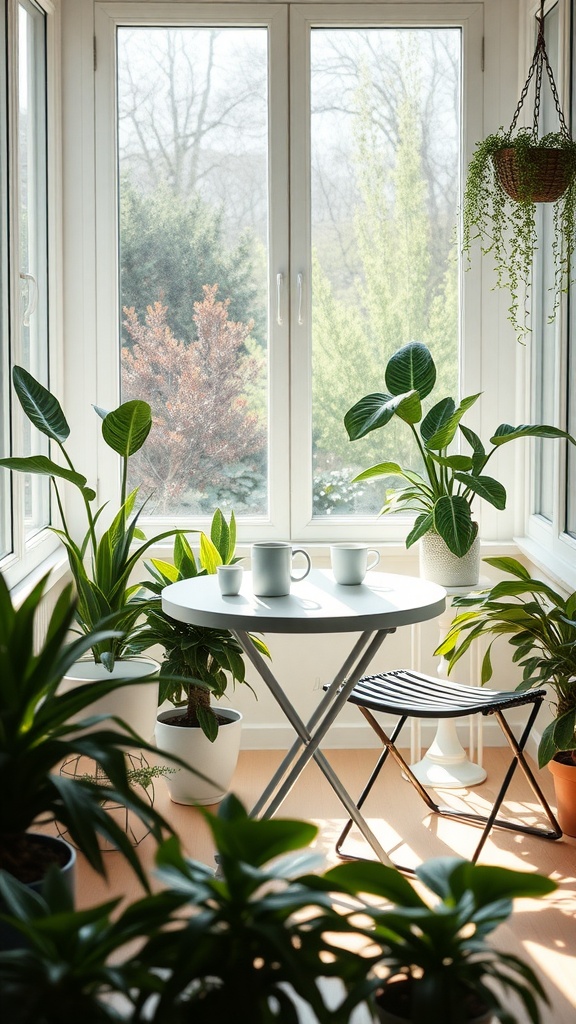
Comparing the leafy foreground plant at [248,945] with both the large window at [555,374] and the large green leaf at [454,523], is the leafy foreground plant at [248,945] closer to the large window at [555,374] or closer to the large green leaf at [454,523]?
the large green leaf at [454,523]

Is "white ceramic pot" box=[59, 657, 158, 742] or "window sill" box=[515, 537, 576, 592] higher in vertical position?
"window sill" box=[515, 537, 576, 592]

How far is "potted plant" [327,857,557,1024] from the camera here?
1127 millimetres

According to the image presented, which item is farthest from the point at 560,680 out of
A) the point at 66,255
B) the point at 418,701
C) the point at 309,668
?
the point at 66,255

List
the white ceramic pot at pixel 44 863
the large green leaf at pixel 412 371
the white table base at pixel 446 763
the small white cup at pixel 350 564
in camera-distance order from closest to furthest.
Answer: the white ceramic pot at pixel 44 863, the small white cup at pixel 350 564, the large green leaf at pixel 412 371, the white table base at pixel 446 763

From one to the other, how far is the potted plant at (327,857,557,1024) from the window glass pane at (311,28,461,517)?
2989 millimetres

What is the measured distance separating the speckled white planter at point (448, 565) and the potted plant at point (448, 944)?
240 cm

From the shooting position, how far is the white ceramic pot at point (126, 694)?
3188 mm

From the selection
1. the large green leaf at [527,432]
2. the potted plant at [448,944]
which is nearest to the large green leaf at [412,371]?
the large green leaf at [527,432]

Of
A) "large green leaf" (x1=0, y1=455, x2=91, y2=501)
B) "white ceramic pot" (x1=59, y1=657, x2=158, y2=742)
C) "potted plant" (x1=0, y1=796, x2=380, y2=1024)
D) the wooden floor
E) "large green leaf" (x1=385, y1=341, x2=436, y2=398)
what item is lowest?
the wooden floor

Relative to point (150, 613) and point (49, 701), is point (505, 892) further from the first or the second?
point (150, 613)

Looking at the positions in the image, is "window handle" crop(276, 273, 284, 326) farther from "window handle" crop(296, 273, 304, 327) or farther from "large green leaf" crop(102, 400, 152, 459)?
"large green leaf" crop(102, 400, 152, 459)

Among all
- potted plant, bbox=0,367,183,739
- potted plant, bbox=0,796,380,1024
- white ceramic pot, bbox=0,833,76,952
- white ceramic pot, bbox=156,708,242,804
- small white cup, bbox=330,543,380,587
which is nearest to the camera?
potted plant, bbox=0,796,380,1024

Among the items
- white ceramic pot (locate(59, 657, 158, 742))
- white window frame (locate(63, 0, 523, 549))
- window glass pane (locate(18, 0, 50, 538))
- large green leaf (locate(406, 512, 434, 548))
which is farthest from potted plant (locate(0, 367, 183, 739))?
large green leaf (locate(406, 512, 434, 548))

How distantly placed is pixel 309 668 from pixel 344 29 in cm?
240
